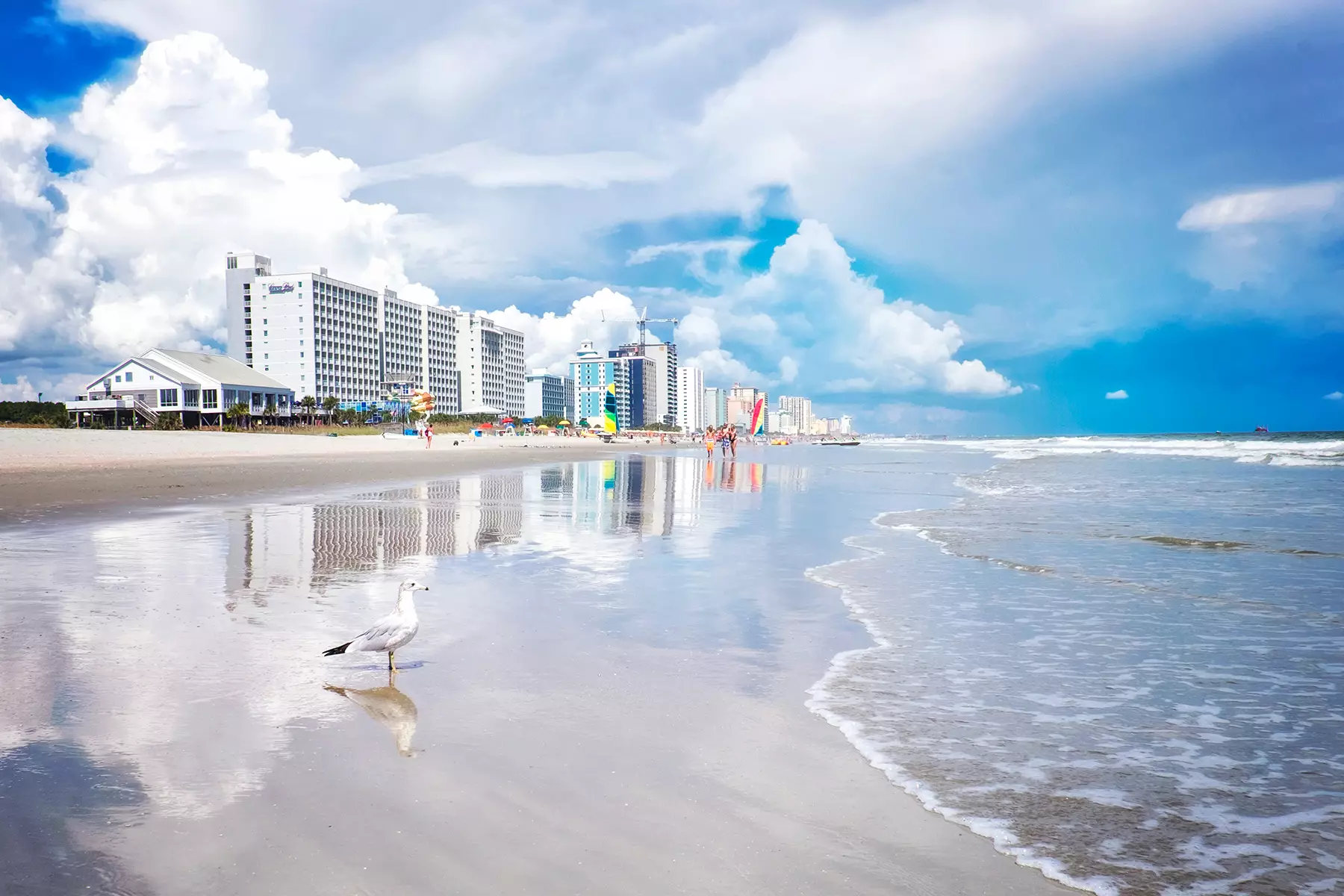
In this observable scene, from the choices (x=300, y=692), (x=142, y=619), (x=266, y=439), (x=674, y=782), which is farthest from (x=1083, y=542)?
(x=266, y=439)

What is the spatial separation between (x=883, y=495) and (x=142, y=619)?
2008cm

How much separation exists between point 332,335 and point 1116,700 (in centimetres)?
15118

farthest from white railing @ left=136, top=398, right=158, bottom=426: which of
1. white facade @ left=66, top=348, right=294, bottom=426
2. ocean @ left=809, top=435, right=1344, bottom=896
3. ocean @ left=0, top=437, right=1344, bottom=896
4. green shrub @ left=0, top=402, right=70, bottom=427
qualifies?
ocean @ left=809, top=435, right=1344, bottom=896

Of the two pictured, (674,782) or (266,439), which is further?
(266,439)

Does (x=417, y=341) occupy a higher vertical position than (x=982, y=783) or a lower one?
higher

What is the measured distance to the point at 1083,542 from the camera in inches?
523

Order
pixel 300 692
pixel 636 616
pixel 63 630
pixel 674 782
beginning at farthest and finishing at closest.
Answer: pixel 636 616
pixel 63 630
pixel 300 692
pixel 674 782

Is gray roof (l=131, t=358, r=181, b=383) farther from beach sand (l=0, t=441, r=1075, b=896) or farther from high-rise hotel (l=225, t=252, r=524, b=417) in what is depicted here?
beach sand (l=0, t=441, r=1075, b=896)

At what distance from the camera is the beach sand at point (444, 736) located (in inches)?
129

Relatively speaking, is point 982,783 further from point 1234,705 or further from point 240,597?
point 240,597

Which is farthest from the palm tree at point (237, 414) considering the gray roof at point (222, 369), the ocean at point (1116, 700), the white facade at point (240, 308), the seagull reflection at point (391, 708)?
the seagull reflection at point (391, 708)

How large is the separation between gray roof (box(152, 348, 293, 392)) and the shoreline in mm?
38541

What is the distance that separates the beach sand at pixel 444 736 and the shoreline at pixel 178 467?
9079 millimetres

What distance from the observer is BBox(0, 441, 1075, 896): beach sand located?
3287mm
